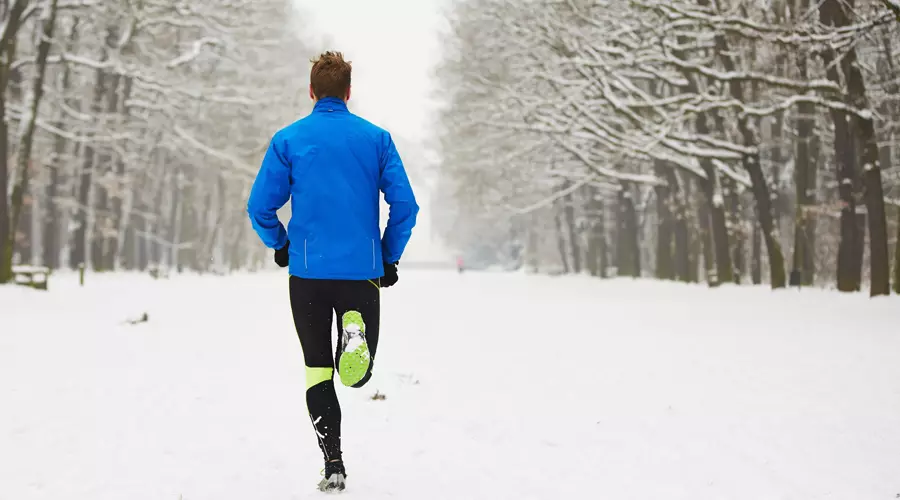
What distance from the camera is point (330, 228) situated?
3.75 m

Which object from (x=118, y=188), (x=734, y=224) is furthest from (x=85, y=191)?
(x=734, y=224)

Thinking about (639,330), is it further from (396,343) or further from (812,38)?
(812,38)

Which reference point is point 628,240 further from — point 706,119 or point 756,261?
point 706,119

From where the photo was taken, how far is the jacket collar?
3.89 m

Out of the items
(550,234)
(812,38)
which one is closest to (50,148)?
(812,38)

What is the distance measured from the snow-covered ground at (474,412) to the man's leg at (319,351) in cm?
37

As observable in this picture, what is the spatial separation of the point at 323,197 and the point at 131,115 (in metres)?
25.1

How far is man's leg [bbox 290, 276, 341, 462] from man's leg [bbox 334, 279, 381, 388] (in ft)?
0.17

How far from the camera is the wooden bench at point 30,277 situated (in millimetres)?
15672

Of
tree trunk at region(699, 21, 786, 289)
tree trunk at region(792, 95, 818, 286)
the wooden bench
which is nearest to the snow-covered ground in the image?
the wooden bench

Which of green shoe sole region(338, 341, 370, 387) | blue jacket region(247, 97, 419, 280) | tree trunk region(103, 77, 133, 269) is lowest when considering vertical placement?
green shoe sole region(338, 341, 370, 387)

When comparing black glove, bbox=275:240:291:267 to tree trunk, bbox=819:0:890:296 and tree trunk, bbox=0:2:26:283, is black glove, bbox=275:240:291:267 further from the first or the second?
tree trunk, bbox=0:2:26:283

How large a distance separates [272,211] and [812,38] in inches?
435

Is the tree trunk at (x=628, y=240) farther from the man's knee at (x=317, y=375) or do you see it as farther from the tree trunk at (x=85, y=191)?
the man's knee at (x=317, y=375)
